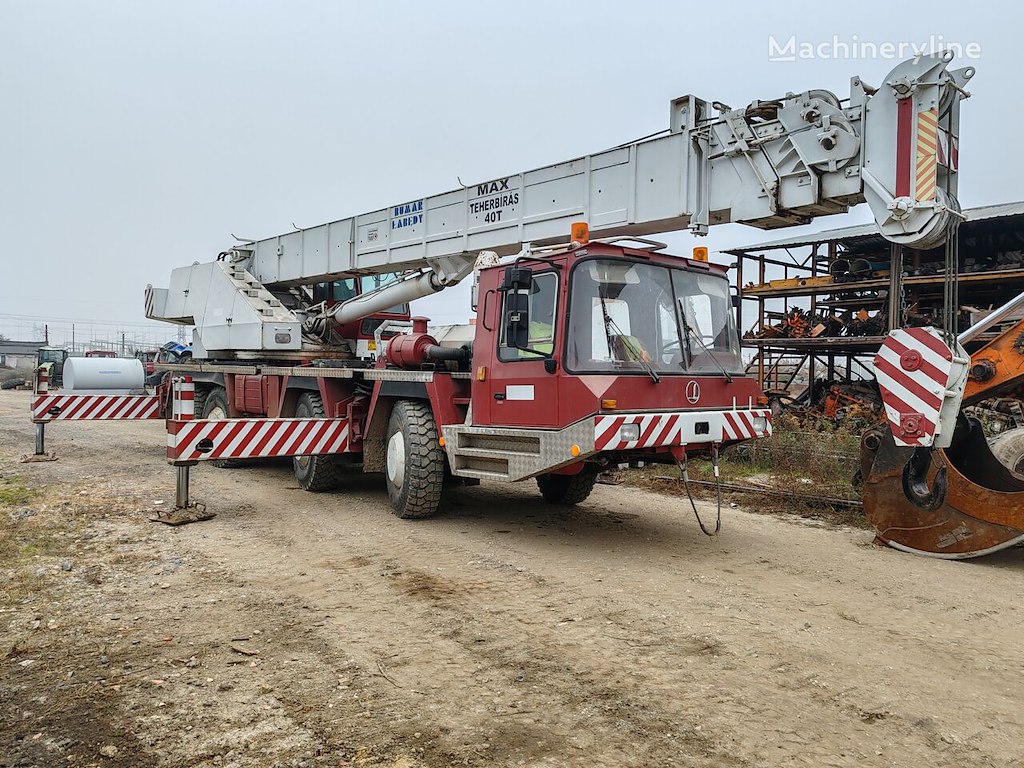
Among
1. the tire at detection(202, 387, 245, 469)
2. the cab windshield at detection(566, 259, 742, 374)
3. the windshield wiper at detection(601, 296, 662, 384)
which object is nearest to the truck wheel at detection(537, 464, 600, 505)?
the cab windshield at detection(566, 259, 742, 374)

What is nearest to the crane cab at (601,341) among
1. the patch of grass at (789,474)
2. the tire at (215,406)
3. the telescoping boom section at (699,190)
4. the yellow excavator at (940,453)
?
the telescoping boom section at (699,190)

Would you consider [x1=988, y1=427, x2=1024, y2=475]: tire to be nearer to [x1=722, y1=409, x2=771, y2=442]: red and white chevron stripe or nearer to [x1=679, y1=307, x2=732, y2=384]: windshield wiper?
[x1=722, y1=409, x2=771, y2=442]: red and white chevron stripe

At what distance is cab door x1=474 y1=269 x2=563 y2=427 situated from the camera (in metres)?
6.14

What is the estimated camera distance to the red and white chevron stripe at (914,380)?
579 cm

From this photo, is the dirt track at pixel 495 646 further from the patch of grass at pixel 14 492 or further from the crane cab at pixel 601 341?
the crane cab at pixel 601 341

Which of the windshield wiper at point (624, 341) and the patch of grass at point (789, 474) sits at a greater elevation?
the windshield wiper at point (624, 341)

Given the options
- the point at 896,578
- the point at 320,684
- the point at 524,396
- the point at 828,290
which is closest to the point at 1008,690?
the point at 896,578

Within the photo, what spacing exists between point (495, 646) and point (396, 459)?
3.73 metres

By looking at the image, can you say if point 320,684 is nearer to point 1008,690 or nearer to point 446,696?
point 446,696

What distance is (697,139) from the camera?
22.5 ft

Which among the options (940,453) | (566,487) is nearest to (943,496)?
(940,453)

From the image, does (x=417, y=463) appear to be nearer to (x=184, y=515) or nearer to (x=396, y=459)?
(x=396, y=459)

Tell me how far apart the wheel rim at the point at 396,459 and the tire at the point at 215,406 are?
442cm

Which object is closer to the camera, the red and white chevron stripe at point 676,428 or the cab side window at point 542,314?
the red and white chevron stripe at point 676,428
